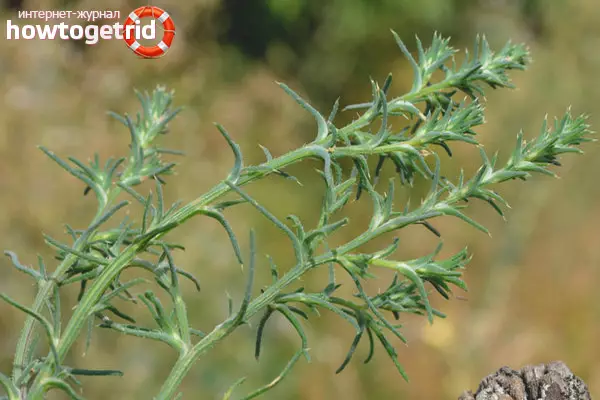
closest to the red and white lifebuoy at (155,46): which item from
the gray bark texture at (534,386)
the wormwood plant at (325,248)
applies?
the wormwood plant at (325,248)

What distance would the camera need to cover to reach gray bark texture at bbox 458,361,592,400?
649 mm

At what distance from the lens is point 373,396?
2.95 m

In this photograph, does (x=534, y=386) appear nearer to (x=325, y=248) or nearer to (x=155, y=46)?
(x=325, y=248)

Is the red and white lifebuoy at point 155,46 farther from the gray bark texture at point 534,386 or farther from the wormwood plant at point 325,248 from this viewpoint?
the gray bark texture at point 534,386

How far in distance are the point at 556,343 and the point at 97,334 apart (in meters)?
1.65

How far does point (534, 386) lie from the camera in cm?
66

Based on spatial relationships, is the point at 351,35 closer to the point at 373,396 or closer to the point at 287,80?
the point at 287,80

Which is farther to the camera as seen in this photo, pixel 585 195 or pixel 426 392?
pixel 585 195

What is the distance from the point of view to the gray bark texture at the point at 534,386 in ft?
2.13

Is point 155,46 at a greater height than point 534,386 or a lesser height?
greater

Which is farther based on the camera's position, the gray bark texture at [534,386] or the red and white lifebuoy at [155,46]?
the red and white lifebuoy at [155,46]

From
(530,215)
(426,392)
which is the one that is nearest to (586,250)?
(530,215)

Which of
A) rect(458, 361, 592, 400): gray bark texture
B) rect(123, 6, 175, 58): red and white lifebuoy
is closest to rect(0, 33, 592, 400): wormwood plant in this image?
rect(458, 361, 592, 400): gray bark texture

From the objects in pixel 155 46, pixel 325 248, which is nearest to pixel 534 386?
pixel 325 248
